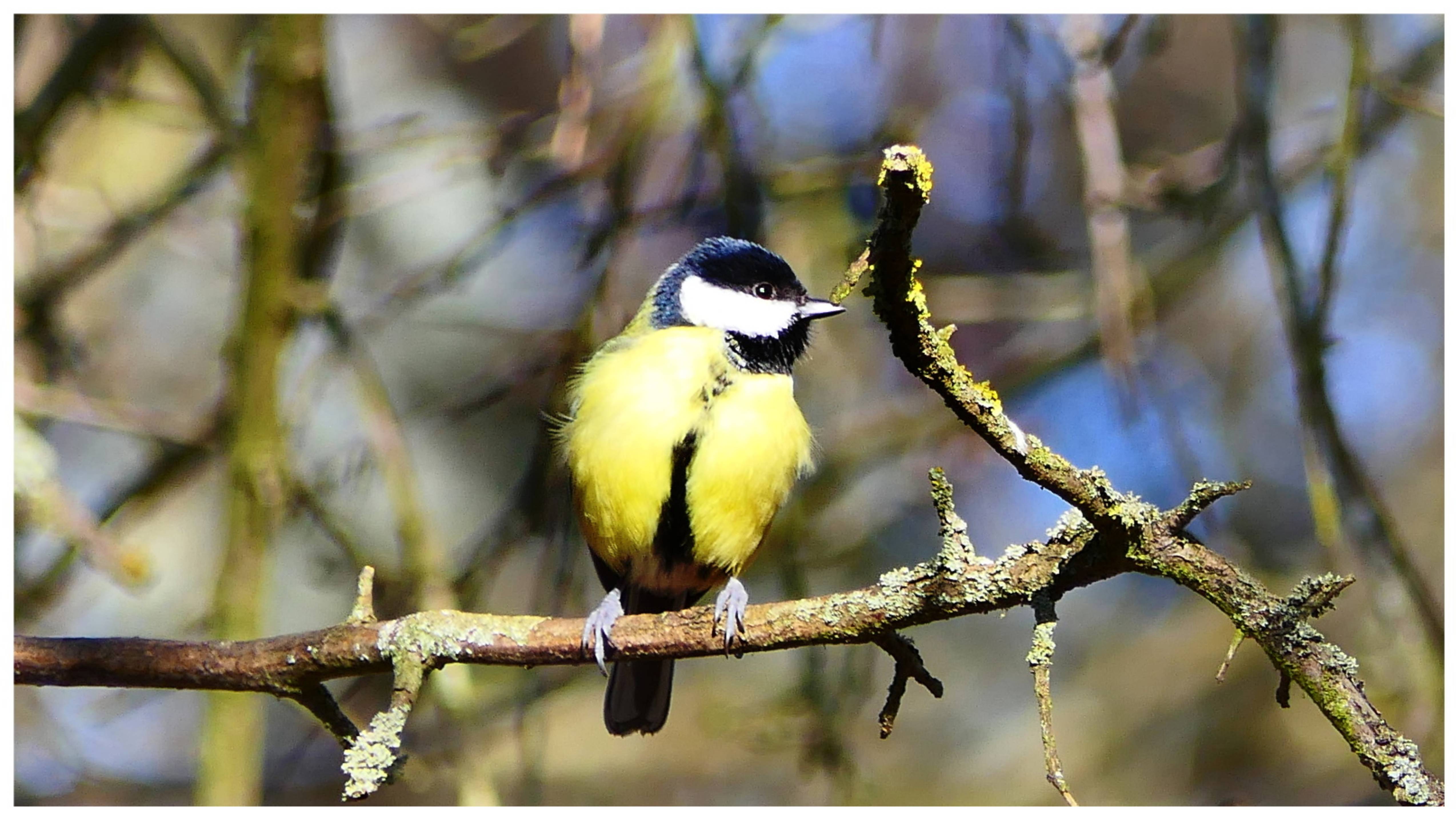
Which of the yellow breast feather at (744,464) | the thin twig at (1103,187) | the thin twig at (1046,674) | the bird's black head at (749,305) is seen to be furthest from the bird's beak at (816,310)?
the thin twig at (1046,674)

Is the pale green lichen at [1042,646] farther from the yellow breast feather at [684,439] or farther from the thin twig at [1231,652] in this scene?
the yellow breast feather at [684,439]

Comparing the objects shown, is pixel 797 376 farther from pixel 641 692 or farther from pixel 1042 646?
pixel 1042 646

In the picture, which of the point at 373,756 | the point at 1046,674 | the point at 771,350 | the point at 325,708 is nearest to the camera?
the point at 1046,674

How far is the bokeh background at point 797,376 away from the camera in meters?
2.72

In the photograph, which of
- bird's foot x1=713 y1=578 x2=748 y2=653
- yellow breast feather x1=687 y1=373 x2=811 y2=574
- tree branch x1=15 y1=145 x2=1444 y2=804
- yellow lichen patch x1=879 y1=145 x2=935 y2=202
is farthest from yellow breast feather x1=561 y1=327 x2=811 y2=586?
yellow lichen patch x1=879 y1=145 x2=935 y2=202

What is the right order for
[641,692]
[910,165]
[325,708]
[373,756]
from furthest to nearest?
[641,692] → [325,708] → [373,756] → [910,165]

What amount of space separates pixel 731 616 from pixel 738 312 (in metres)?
0.88

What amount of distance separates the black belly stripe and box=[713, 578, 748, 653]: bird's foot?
27 centimetres

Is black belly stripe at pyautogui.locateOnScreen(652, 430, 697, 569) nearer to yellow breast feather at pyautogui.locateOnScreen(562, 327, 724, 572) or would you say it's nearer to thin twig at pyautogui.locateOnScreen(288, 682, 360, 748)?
yellow breast feather at pyautogui.locateOnScreen(562, 327, 724, 572)

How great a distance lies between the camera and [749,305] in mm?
2604

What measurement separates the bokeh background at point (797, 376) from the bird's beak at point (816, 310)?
1.09 ft

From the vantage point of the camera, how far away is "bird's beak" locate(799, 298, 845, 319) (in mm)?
2547

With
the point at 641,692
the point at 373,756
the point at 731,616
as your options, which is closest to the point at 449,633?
the point at 373,756

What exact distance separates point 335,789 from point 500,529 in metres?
1.29
